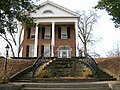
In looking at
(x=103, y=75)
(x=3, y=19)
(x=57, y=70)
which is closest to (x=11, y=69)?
(x=57, y=70)

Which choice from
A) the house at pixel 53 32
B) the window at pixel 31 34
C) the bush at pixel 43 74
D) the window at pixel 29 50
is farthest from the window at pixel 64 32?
the bush at pixel 43 74

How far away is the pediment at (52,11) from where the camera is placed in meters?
31.7

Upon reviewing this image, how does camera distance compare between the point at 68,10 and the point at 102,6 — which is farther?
the point at 68,10

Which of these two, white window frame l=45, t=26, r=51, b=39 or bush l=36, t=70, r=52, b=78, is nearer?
bush l=36, t=70, r=52, b=78

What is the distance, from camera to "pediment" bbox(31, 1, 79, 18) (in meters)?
31.7

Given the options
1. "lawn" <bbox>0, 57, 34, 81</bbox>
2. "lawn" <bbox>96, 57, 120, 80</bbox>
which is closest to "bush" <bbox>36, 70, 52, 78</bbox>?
"lawn" <bbox>0, 57, 34, 81</bbox>

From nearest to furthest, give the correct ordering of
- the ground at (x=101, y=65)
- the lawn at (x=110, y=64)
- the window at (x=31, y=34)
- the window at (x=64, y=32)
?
the ground at (x=101, y=65)
the lawn at (x=110, y=64)
the window at (x=64, y=32)
the window at (x=31, y=34)

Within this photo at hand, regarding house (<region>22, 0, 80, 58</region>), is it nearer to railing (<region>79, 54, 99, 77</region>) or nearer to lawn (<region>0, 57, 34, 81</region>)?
lawn (<region>0, 57, 34, 81</region>)

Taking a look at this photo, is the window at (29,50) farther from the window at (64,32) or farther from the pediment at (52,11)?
the pediment at (52,11)

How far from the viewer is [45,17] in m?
31.3

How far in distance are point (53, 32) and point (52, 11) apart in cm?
422

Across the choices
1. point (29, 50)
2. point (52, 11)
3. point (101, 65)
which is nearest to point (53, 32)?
point (52, 11)

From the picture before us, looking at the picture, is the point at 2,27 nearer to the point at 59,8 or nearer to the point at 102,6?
the point at 102,6

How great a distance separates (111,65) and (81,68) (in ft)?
10.3
